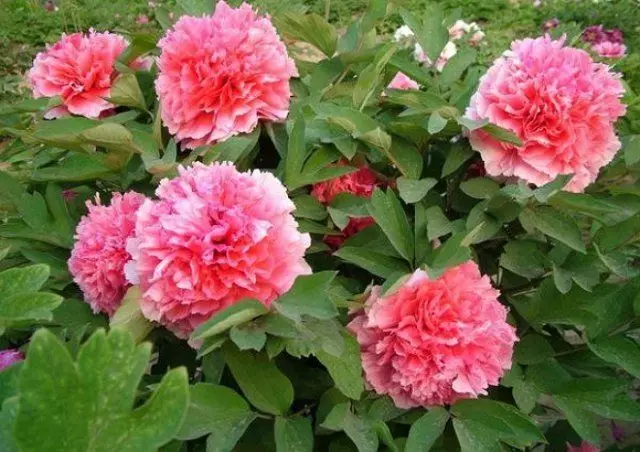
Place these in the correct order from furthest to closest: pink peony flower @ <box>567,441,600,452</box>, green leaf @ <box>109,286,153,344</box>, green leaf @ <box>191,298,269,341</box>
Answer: pink peony flower @ <box>567,441,600,452</box>, green leaf @ <box>109,286,153,344</box>, green leaf @ <box>191,298,269,341</box>

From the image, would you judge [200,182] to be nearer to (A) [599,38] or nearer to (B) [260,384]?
(B) [260,384]

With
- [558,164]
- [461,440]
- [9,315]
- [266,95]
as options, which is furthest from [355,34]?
[9,315]

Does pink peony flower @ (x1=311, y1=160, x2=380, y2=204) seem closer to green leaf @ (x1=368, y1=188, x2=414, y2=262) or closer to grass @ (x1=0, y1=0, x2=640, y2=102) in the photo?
green leaf @ (x1=368, y1=188, x2=414, y2=262)

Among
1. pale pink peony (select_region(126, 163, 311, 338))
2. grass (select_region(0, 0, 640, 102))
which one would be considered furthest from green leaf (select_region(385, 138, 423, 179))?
grass (select_region(0, 0, 640, 102))

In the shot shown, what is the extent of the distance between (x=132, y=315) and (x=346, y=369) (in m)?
0.26

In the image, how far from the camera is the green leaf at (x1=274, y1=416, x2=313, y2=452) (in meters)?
0.96

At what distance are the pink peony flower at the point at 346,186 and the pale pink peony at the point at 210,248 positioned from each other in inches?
8.3

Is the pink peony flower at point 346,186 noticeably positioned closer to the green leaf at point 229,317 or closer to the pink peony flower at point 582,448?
the green leaf at point 229,317

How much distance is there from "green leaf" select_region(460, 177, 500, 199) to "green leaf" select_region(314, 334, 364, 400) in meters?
0.28

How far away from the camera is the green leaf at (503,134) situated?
1.07 meters

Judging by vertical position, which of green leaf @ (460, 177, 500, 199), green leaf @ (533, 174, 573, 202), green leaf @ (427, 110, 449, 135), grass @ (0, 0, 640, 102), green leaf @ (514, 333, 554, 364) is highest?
green leaf @ (427, 110, 449, 135)

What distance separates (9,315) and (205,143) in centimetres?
48

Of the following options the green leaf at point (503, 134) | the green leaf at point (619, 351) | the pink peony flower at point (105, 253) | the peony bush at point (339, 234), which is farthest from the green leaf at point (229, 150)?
the green leaf at point (619, 351)

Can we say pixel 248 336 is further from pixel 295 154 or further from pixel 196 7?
pixel 196 7
